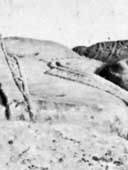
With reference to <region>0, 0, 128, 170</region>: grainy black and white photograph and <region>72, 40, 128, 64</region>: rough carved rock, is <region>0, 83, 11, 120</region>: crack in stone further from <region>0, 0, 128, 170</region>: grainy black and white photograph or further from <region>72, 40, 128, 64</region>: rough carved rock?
<region>72, 40, 128, 64</region>: rough carved rock

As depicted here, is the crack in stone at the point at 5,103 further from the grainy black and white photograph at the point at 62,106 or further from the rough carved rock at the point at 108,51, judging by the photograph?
the rough carved rock at the point at 108,51

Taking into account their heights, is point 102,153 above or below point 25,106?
below

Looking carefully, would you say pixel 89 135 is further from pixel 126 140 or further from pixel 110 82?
pixel 110 82

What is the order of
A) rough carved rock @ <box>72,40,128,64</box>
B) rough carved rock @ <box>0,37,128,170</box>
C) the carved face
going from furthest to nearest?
rough carved rock @ <box>72,40,128,64</box> → the carved face → rough carved rock @ <box>0,37,128,170</box>

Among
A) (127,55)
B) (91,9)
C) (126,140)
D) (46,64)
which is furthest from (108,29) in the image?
(126,140)

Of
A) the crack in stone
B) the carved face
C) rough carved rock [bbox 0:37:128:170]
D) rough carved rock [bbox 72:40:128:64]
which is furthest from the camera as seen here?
rough carved rock [bbox 72:40:128:64]

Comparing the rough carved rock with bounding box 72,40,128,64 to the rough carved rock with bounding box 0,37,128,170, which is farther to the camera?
the rough carved rock with bounding box 72,40,128,64

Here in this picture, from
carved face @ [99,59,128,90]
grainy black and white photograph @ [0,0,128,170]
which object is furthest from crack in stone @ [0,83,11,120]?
carved face @ [99,59,128,90]

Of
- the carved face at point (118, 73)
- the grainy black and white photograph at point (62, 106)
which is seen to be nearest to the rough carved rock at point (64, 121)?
the grainy black and white photograph at point (62, 106)
